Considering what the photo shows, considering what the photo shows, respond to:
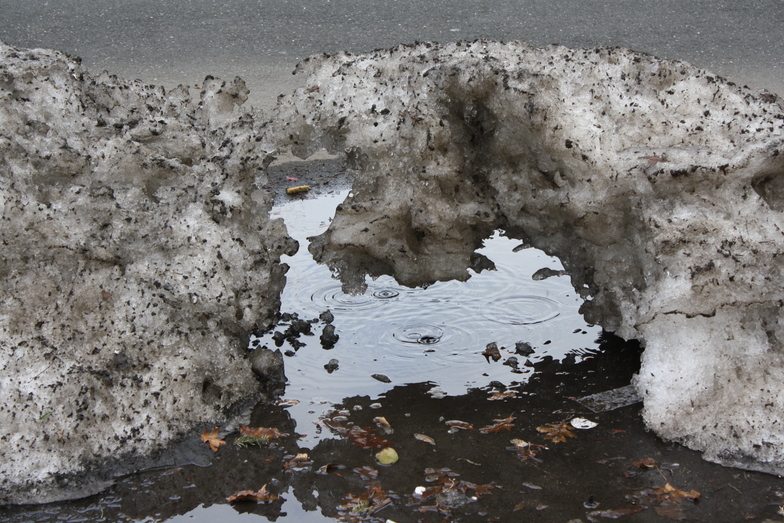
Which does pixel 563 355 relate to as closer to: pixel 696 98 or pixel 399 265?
pixel 399 265

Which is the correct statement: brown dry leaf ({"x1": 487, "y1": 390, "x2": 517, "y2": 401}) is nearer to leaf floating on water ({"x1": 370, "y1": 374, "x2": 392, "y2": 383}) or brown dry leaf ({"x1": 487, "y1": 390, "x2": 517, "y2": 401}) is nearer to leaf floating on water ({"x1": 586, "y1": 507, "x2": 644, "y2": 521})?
leaf floating on water ({"x1": 370, "y1": 374, "x2": 392, "y2": 383})

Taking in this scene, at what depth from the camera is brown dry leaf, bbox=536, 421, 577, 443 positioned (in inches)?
128

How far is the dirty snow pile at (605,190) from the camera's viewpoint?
3209 mm

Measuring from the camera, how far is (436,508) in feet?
9.32

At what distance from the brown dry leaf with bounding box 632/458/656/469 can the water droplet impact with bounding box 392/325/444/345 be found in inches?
52.6

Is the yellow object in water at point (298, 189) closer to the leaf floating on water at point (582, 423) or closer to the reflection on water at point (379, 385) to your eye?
the reflection on water at point (379, 385)

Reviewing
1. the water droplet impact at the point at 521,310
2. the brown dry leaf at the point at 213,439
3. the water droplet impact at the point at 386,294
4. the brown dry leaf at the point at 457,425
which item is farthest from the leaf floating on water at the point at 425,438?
the water droplet impact at the point at 386,294

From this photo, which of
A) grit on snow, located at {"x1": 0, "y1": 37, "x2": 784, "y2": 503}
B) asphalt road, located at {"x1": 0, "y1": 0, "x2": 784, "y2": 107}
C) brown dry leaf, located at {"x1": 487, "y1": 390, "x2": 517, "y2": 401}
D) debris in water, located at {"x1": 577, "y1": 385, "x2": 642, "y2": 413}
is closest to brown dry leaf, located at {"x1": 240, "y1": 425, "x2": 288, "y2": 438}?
grit on snow, located at {"x1": 0, "y1": 37, "x2": 784, "y2": 503}

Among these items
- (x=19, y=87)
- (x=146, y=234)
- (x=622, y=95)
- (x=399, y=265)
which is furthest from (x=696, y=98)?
→ (x=19, y=87)

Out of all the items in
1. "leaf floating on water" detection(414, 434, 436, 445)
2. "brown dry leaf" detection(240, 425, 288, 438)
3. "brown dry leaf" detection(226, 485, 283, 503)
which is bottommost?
"brown dry leaf" detection(226, 485, 283, 503)

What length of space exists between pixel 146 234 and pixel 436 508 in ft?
5.76

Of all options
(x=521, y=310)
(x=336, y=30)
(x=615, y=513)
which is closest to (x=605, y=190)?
(x=521, y=310)

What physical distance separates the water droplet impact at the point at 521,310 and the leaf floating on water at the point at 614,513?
5.19ft

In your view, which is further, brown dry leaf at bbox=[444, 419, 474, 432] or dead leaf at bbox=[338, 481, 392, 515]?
brown dry leaf at bbox=[444, 419, 474, 432]
